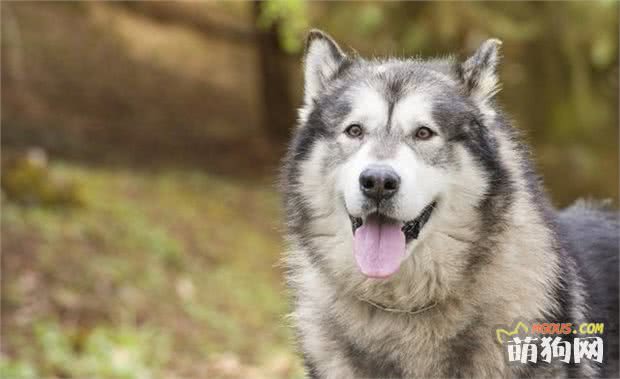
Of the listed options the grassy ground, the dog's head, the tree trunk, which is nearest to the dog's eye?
the dog's head

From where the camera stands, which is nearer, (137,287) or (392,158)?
(392,158)

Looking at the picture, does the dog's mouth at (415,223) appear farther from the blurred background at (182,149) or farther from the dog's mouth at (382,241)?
the blurred background at (182,149)

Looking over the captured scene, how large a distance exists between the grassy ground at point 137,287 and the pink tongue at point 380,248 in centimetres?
265

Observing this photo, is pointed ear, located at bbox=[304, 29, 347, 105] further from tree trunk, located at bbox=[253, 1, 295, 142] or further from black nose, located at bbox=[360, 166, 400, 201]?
tree trunk, located at bbox=[253, 1, 295, 142]

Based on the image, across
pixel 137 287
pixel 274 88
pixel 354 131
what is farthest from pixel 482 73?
pixel 274 88

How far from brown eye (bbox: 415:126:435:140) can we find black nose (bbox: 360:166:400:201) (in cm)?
32

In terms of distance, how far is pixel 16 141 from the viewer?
1180 centimetres

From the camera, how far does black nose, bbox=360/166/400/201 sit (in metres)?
3.53

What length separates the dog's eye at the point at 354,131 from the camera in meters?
3.84

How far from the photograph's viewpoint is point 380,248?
374 centimetres

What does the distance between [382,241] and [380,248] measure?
34 mm

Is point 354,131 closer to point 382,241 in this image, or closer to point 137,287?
point 382,241

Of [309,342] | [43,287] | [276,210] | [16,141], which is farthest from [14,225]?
[309,342]

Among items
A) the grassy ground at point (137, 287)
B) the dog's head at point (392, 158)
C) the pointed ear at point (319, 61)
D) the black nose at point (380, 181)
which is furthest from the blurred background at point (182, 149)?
the black nose at point (380, 181)
